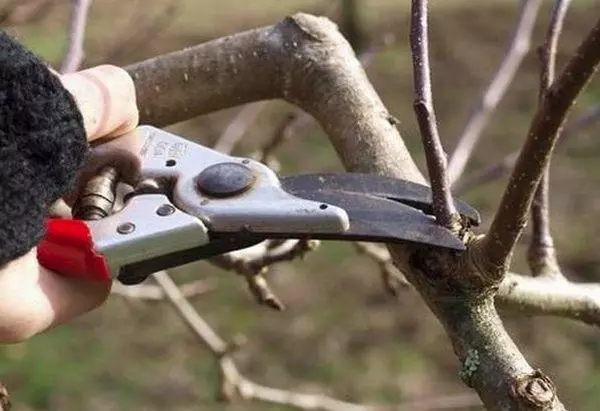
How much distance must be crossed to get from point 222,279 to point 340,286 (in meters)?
0.33

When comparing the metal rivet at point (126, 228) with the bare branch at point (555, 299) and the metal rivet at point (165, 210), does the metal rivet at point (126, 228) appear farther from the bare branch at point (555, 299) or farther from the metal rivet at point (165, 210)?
the bare branch at point (555, 299)

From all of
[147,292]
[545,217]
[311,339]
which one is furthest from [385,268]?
[311,339]

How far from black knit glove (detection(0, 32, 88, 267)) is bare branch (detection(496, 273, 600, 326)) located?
0.33m

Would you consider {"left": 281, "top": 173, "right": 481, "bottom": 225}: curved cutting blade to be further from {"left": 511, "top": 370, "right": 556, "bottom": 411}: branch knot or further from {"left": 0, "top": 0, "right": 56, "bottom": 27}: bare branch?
{"left": 0, "top": 0, "right": 56, "bottom": 27}: bare branch

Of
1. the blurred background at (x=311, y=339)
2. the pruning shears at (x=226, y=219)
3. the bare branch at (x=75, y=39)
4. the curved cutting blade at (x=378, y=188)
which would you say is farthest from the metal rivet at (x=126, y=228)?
the blurred background at (x=311, y=339)

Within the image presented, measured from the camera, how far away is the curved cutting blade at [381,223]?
0.68 metres

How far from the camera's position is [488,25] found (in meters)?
5.03

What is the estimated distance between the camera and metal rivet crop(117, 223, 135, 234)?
728 mm

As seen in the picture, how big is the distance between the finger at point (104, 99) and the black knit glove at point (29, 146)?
44mm

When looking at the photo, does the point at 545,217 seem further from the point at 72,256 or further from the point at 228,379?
the point at 228,379

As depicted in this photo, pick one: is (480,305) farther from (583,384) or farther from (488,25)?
(488,25)

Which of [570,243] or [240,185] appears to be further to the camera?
[570,243]

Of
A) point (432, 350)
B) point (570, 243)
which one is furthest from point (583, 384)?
point (570, 243)

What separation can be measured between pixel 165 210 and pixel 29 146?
0.12 meters
